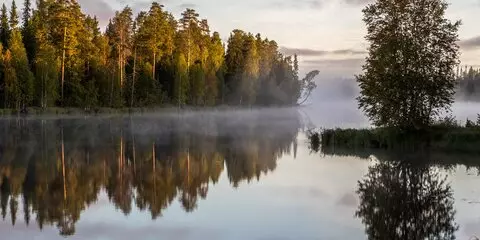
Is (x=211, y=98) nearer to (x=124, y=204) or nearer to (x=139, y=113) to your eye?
(x=139, y=113)

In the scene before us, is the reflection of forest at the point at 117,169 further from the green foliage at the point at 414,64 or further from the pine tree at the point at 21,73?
the pine tree at the point at 21,73

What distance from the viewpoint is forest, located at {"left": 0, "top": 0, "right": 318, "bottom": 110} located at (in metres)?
59.8

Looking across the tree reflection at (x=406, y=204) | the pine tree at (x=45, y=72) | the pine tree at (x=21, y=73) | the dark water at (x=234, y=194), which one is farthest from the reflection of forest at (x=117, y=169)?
the pine tree at (x=45, y=72)

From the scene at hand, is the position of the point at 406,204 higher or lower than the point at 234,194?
higher

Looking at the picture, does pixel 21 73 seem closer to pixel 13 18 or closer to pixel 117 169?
pixel 13 18

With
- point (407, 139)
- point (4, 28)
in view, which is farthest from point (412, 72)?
point (4, 28)

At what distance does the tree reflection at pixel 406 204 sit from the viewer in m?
11.4

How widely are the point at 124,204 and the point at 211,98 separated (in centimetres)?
7305

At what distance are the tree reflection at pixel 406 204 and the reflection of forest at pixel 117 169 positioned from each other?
15.1 feet

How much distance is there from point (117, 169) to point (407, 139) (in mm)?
14829

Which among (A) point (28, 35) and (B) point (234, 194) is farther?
(A) point (28, 35)

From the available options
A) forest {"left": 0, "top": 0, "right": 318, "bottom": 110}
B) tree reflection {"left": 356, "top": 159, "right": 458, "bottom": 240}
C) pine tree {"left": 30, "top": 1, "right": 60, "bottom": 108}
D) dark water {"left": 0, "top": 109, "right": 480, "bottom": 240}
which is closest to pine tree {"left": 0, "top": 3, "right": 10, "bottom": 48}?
forest {"left": 0, "top": 0, "right": 318, "bottom": 110}

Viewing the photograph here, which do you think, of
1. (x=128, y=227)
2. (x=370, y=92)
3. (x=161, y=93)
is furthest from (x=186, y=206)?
(x=161, y=93)

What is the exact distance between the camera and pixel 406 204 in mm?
13805
